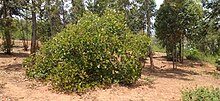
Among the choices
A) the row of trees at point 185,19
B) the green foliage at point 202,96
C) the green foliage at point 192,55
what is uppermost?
the row of trees at point 185,19

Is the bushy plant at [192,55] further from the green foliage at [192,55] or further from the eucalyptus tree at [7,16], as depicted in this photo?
the eucalyptus tree at [7,16]

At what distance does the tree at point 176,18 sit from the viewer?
62.2 feet

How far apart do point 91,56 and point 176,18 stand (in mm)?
9837

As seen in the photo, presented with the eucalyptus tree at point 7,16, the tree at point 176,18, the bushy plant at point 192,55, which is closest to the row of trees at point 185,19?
the tree at point 176,18

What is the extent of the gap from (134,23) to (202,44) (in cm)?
1731

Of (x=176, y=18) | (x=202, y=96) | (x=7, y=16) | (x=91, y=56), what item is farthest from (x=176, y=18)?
(x=202, y=96)

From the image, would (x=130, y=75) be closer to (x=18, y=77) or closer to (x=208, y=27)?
(x=18, y=77)

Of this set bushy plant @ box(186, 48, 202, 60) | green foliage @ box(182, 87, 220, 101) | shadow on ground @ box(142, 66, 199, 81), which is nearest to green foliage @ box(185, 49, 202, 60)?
bushy plant @ box(186, 48, 202, 60)

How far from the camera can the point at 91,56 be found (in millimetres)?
10664

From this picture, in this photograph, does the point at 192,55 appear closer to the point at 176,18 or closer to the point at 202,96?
the point at 176,18

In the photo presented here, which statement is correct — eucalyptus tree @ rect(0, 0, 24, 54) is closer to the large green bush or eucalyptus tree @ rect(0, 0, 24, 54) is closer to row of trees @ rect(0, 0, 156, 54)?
row of trees @ rect(0, 0, 156, 54)

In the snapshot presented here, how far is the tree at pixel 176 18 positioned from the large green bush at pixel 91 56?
282 inches

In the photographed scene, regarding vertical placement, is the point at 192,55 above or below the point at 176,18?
below

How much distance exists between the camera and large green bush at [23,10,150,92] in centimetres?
1028
